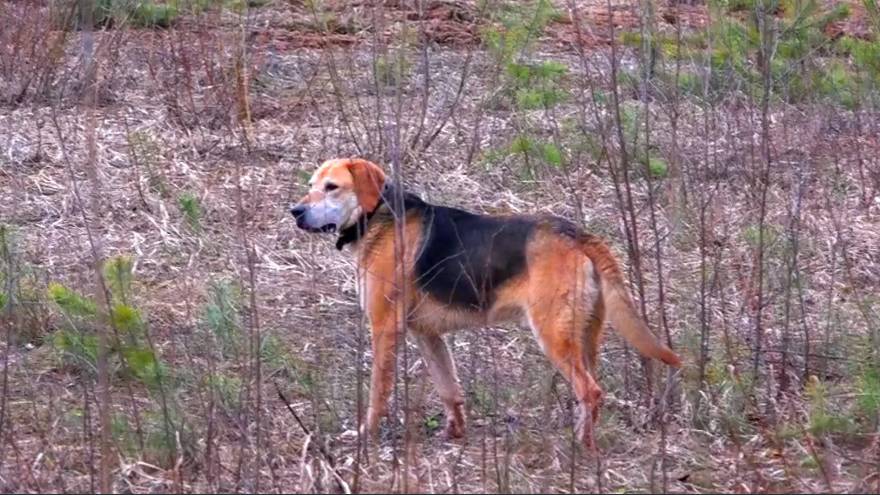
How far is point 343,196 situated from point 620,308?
136 centimetres

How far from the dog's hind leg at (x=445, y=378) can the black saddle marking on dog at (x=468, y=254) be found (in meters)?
0.25

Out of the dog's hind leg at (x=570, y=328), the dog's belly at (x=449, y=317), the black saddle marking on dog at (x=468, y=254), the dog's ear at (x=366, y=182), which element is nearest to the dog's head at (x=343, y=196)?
the dog's ear at (x=366, y=182)

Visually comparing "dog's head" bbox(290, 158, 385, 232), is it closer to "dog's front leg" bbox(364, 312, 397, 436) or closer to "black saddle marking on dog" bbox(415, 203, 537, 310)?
"black saddle marking on dog" bbox(415, 203, 537, 310)

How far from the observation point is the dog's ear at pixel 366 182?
6.88 metres

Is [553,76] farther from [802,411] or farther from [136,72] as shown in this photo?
[802,411]

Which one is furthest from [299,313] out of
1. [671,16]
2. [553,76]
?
[671,16]

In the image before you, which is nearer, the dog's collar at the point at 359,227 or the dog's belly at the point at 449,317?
the dog's belly at the point at 449,317

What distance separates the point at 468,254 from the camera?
6.64m

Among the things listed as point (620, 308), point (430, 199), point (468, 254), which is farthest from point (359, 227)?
point (430, 199)

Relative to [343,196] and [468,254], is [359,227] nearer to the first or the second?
[343,196]

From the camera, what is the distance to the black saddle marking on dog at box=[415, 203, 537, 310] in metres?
6.52

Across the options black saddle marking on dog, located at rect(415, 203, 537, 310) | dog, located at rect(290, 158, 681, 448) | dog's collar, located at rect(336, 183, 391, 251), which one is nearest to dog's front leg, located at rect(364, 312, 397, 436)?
dog, located at rect(290, 158, 681, 448)

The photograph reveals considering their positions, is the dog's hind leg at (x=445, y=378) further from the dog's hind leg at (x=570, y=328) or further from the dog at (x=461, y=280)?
the dog's hind leg at (x=570, y=328)

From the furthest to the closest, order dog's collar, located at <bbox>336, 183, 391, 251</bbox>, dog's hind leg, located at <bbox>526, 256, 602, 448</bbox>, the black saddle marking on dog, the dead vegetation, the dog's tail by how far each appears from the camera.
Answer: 1. dog's collar, located at <bbox>336, 183, 391, 251</bbox>
2. the black saddle marking on dog
3. dog's hind leg, located at <bbox>526, 256, 602, 448</bbox>
4. the dog's tail
5. the dead vegetation
